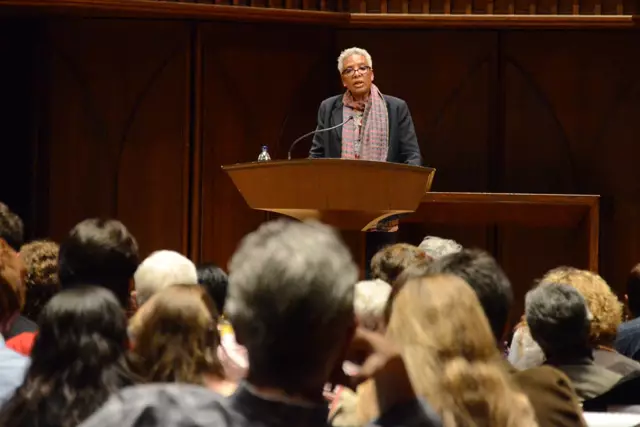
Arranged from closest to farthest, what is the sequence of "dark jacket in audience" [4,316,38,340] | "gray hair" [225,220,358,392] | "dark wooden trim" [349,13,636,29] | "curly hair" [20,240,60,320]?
"gray hair" [225,220,358,392]
"dark jacket in audience" [4,316,38,340]
"curly hair" [20,240,60,320]
"dark wooden trim" [349,13,636,29]

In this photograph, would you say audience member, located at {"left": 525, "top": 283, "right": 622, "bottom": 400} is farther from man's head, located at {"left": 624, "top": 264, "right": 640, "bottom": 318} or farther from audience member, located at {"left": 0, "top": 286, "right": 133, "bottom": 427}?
man's head, located at {"left": 624, "top": 264, "right": 640, "bottom": 318}

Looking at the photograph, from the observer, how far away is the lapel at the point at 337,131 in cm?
553

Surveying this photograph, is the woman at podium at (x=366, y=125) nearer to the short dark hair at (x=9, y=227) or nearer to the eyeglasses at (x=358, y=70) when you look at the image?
the eyeglasses at (x=358, y=70)

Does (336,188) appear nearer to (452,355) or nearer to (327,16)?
(452,355)

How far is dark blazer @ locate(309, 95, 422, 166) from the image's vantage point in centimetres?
550

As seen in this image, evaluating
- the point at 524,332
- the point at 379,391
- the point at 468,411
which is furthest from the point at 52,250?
the point at 379,391

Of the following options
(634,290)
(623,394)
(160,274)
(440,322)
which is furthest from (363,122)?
(440,322)

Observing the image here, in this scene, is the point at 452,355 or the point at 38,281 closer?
the point at 452,355

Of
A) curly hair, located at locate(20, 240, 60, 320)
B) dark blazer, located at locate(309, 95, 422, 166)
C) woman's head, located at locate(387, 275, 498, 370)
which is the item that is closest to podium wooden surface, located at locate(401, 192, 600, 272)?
dark blazer, located at locate(309, 95, 422, 166)

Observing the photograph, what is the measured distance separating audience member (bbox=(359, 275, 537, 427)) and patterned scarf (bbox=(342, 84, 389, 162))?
11.1 feet

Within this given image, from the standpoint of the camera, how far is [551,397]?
2.36 metres

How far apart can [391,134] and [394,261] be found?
1837 millimetres

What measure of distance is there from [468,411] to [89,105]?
18.0 feet

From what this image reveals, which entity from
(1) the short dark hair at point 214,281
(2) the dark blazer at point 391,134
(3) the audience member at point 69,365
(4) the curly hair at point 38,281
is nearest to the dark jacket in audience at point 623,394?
(1) the short dark hair at point 214,281
